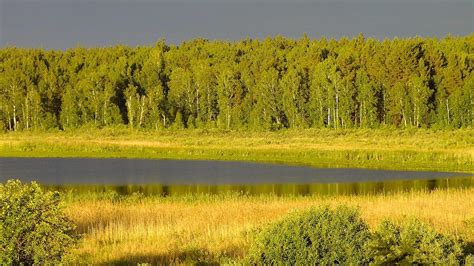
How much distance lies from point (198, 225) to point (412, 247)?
28.7 ft

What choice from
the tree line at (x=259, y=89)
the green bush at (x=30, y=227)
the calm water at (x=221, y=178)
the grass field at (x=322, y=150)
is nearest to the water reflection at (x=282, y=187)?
the calm water at (x=221, y=178)

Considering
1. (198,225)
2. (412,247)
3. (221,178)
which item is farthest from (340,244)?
(221,178)

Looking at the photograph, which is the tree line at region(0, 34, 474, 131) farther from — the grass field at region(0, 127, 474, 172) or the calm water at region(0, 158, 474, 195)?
the calm water at region(0, 158, 474, 195)

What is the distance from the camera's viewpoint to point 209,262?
1185 centimetres

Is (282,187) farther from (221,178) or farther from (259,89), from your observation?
(259,89)

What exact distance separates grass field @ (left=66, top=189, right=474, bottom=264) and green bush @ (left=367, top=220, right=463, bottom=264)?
0.94m

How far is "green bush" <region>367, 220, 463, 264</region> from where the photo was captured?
8477mm

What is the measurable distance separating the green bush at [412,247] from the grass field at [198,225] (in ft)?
3.09

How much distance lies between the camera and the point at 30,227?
817 cm

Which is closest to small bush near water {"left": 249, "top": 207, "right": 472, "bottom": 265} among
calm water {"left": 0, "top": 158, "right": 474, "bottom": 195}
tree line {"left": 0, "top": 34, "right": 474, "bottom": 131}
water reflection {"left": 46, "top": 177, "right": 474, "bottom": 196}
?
calm water {"left": 0, "top": 158, "right": 474, "bottom": 195}

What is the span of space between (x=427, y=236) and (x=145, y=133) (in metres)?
87.2

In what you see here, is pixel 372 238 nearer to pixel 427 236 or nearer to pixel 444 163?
pixel 427 236

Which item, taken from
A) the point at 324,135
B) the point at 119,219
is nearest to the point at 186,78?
the point at 324,135

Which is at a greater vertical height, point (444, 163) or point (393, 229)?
point (393, 229)
